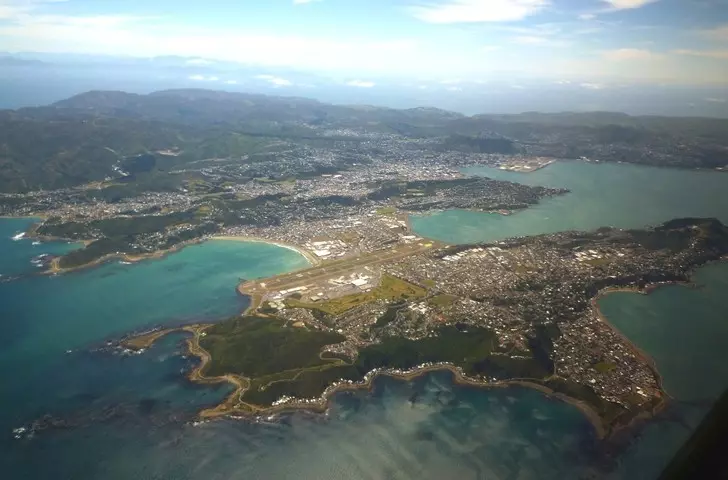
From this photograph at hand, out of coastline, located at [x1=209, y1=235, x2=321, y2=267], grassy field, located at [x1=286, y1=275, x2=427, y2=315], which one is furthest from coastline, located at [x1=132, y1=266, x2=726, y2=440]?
coastline, located at [x1=209, y1=235, x2=321, y2=267]

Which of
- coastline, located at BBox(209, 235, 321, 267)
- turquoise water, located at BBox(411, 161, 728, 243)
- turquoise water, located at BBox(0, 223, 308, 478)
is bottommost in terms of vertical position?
turquoise water, located at BBox(0, 223, 308, 478)

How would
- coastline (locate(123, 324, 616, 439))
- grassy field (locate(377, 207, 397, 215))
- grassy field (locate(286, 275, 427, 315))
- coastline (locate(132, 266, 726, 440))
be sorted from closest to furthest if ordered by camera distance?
coastline (locate(132, 266, 726, 440)), coastline (locate(123, 324, 616, 439)), grassy field (locate(286, 275, 427, 315)), grassy field (locate(377, 207, 397, 215))

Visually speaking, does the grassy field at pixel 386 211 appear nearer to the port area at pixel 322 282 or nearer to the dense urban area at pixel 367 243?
the dense urban area at pixel 367 243

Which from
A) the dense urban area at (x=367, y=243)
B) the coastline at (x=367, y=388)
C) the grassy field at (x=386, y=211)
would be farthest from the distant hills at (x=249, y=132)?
the coastline at (x=367, y=388)

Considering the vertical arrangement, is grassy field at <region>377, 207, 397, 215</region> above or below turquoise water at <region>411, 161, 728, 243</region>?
below

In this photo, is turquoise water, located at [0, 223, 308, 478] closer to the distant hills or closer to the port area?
the port area
